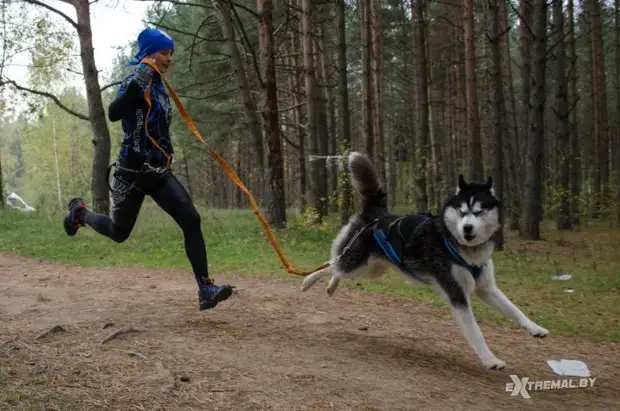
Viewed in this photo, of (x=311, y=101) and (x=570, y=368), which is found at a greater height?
(x=311, y=101)

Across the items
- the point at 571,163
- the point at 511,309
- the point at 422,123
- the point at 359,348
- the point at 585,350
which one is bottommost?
the point at 585,350

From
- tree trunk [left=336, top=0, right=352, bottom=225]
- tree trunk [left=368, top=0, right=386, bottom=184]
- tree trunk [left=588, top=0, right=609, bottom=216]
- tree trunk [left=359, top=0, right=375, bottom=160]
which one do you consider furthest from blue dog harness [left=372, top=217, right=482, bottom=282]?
tree trunk [left=588, top=0, right=609, bottom=216]

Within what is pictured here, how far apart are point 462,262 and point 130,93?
2.84 meters

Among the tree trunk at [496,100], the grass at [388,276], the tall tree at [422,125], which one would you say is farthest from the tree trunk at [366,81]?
the grass at [388,276]

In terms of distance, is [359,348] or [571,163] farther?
[571,163]

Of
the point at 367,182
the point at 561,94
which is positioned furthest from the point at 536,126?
the point at 367,182

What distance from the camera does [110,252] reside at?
32.0 feet

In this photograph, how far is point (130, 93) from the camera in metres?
3.94

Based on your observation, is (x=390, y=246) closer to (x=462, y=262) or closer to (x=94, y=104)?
(x=462, y=262)

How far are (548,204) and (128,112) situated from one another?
17.7 metres

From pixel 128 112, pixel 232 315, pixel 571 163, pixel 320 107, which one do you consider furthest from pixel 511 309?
pixel 571 163

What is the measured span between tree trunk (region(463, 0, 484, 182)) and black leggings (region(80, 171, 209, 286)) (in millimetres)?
7733

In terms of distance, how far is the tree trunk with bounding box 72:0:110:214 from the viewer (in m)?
11.5

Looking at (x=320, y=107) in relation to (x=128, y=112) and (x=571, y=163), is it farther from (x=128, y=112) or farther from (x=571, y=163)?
(x=128, y=112)
